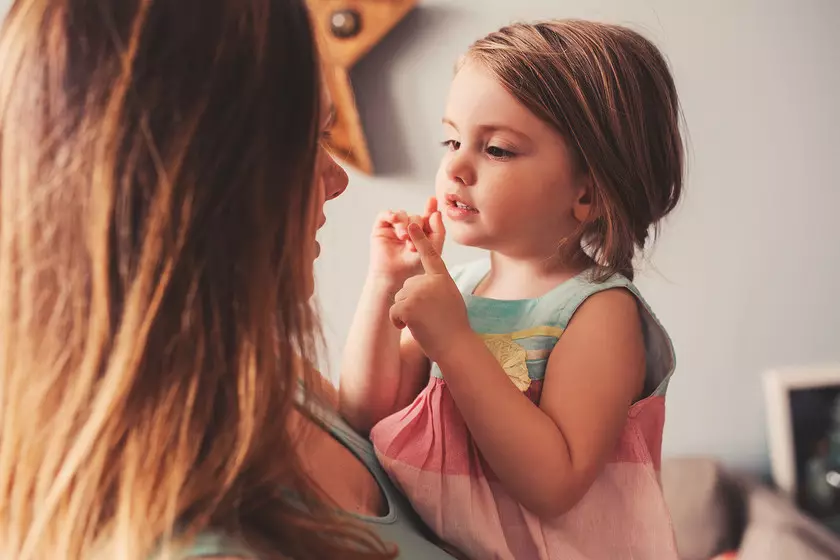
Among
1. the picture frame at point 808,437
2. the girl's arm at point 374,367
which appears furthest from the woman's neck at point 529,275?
the picture frame at point 808,437

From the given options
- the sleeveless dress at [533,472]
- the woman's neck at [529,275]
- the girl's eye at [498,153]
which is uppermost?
the girl's eye at [498,153]

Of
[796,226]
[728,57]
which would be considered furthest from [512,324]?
[796,226]

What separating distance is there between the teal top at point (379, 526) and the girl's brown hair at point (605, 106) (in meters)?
0.26

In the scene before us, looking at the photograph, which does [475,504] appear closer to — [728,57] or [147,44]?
[147,44]

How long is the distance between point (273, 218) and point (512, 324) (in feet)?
0.96

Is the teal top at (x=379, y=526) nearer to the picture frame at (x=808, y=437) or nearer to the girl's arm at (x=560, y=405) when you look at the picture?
the girl's arm at (x=560, y=405)

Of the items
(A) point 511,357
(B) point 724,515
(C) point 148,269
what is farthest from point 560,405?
(B) point 724,515

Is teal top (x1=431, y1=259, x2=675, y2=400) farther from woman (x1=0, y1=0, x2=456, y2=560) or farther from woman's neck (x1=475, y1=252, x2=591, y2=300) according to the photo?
woman (x1=0, y1=0, x2=456, y2=560)

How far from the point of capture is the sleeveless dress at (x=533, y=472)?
562mm

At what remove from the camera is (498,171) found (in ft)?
1.99

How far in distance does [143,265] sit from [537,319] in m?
0.36

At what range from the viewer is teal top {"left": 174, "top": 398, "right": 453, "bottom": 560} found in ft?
1.22

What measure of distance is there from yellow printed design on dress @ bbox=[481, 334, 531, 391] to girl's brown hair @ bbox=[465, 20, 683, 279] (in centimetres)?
10

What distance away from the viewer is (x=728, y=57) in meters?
1.47
